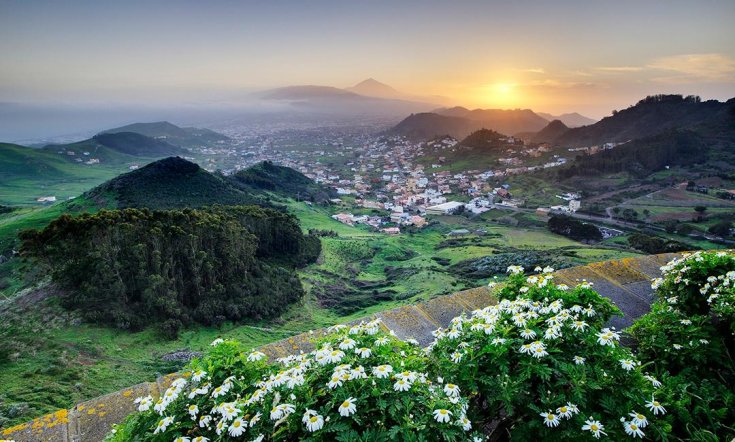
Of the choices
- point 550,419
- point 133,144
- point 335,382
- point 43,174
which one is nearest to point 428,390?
point 335,382

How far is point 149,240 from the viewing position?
24391mm

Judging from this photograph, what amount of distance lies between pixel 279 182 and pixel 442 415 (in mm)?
87407

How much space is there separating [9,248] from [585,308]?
4275 centimetres

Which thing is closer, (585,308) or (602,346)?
(602,346)

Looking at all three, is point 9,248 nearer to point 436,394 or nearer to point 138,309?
point 138,309

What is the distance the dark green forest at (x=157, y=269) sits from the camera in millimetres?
21281

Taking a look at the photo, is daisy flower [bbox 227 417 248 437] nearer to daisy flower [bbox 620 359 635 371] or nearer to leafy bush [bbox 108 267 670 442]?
leafy bush [bbox 108 267 670 442]

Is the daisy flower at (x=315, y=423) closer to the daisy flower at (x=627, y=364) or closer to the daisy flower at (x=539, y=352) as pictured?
the daisy flower at (x=539, y=352)

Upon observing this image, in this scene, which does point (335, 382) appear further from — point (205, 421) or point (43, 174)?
point (43, 174)

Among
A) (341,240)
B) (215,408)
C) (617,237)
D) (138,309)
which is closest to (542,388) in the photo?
(215,408)

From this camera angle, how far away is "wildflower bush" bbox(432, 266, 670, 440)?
227 centimetres

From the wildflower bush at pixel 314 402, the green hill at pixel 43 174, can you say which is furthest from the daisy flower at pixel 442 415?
the green hill at pixel 43 174

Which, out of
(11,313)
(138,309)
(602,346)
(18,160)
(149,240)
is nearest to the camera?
(602,346)

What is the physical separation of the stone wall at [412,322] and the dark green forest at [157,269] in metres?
20.7
